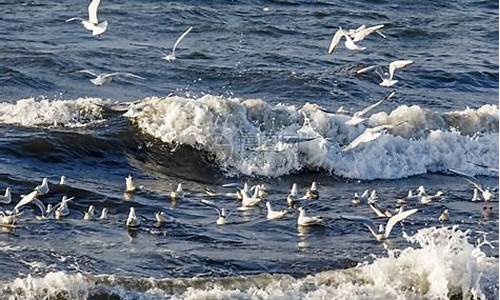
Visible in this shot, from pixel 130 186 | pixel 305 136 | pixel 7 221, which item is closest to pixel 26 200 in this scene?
pixel 7 221

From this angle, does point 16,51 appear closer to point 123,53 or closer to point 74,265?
point 123,53

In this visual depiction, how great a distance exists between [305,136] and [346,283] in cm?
595

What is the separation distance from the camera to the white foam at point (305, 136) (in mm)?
15164

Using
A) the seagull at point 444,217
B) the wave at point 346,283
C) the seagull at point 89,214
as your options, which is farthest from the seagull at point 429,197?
the seagull at point 89,214

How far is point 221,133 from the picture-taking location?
15.7m

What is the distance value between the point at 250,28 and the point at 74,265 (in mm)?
13388

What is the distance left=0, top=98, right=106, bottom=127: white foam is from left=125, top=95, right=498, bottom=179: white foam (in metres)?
0.56

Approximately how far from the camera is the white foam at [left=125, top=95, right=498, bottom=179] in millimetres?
15164

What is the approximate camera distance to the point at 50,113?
15922 mm

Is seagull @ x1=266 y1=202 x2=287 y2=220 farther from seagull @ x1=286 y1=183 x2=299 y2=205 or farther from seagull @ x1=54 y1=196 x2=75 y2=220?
seagull @ x1=54 y1=196 x2=75 y2=220

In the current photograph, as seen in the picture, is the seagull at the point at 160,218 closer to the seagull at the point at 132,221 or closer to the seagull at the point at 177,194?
the seagull at the point at 132,221

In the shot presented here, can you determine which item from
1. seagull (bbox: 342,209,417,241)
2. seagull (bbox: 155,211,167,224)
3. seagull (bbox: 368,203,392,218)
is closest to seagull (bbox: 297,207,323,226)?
seagull (bbox: 342,209,417,241)

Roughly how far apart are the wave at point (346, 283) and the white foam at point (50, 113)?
6.25m

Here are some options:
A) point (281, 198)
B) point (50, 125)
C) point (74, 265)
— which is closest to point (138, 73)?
point (50, 125)
